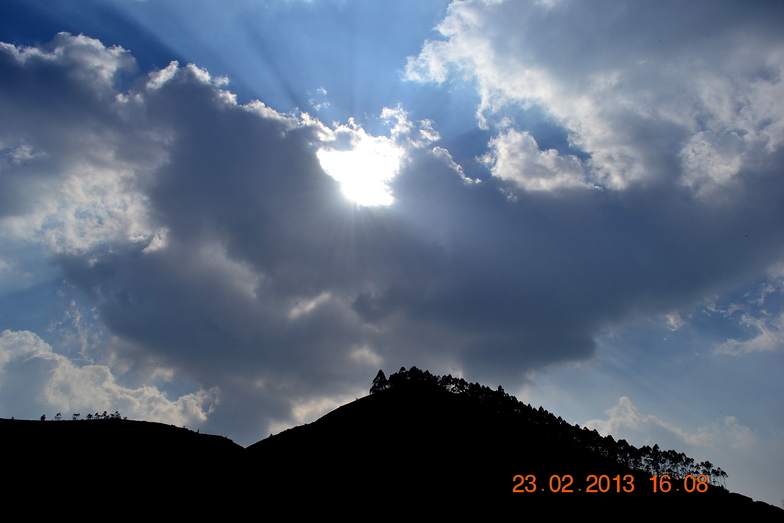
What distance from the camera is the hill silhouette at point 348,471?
42062mm

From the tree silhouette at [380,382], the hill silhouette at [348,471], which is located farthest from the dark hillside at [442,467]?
the tree silhouette at [380,382]

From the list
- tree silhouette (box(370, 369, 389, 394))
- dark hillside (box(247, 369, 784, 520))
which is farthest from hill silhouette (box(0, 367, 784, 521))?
tree silhouette (box(370, 369, 389, 394))

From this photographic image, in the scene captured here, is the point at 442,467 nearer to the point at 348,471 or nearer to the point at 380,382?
the point at 348,471

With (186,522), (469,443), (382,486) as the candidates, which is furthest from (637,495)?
(186,522)

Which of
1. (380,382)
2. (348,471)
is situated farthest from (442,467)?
(380,382)

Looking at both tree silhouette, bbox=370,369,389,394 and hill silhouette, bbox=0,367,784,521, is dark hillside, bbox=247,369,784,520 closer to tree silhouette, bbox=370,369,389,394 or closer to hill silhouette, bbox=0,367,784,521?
hill silhouette, bbox=0,367,784,521

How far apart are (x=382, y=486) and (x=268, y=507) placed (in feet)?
41.6

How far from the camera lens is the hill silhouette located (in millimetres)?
42062

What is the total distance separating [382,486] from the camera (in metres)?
47.1

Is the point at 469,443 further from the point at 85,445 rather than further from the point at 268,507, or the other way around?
the point at 85,445

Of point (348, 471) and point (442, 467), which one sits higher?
point (442, 467)

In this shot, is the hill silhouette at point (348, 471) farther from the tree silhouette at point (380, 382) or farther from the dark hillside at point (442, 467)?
the tree silhouette at point (380, 382)

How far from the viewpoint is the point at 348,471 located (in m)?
50.6

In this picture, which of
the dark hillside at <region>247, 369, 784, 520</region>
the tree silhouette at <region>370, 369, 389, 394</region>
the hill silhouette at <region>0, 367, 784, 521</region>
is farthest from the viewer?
the tree silhouette at <region>370, 369, 389, 394</region>
